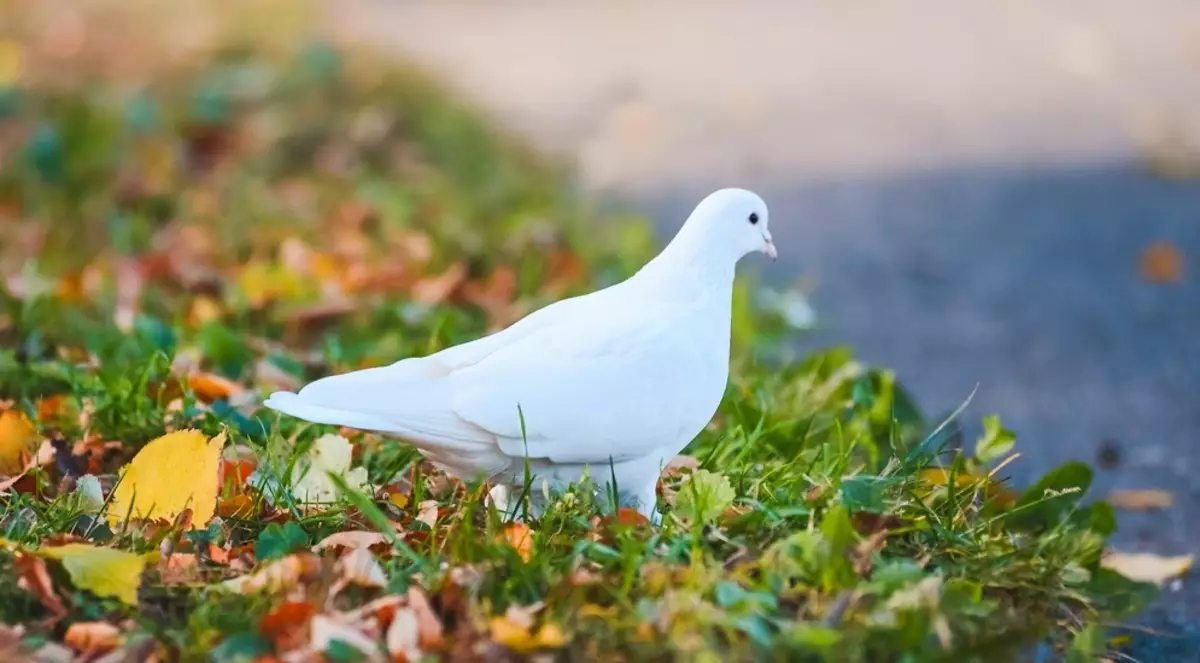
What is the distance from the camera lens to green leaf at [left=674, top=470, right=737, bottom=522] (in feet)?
8.97

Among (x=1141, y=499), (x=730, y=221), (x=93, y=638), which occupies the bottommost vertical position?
(x=1141, y=499)

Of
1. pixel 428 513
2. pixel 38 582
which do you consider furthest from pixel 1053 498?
pixel 38 582

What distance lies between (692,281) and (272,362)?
1.37m

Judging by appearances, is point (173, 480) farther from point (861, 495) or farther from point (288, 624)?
point (861, 495)

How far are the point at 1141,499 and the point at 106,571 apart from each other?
2.66 meters

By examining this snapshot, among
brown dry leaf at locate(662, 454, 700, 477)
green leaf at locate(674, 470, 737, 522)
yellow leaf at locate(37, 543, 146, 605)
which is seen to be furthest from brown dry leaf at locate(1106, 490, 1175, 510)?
yellow leaf at locate(37, 543, 146, 605)

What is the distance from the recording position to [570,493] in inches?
112

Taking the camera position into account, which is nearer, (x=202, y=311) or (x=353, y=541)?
(x=353, y=541)

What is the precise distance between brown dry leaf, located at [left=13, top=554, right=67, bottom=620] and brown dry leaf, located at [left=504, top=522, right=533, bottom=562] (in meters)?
0.74

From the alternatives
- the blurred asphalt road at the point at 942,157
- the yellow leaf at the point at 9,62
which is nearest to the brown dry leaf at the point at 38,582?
the blurred asphalt road at the point at 942,157

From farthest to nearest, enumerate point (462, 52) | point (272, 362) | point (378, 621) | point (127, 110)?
1. point (462, 52)
2. point (127, 110)
3. point (272, 362)
4. point (378, 621)

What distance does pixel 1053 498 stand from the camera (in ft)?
10.1

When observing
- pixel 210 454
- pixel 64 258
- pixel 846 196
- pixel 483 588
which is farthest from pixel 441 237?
pixel 483 588

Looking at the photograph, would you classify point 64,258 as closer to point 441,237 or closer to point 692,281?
point 441,237
